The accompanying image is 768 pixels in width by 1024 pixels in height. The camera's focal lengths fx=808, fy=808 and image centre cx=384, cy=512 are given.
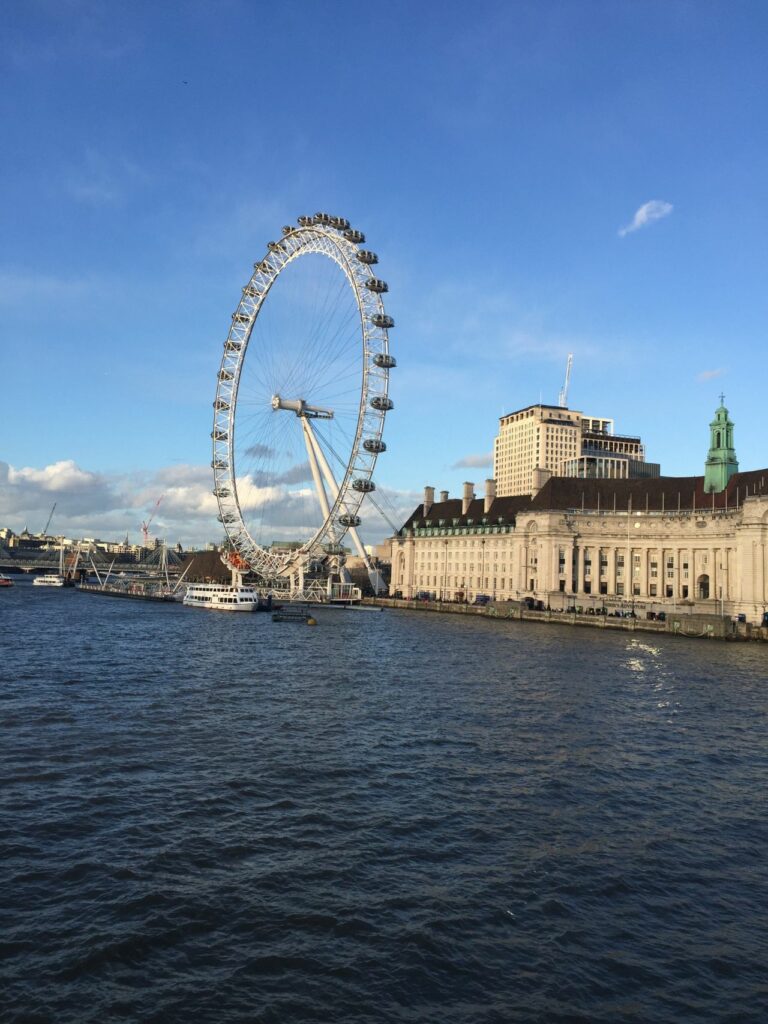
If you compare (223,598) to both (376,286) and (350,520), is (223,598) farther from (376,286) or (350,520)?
(376,286)

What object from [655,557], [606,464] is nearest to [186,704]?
[655,557]

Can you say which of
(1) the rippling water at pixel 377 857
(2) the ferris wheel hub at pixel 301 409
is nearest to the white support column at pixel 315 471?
(2) the ferris wheel hub at pixel 301 409

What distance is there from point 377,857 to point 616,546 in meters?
116

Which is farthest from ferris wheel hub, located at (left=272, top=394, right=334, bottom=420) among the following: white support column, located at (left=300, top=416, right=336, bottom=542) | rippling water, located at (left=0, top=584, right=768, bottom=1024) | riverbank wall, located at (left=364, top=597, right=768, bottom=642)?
rippling water, located at (left=0, top=584, right=768, bottom=1024)

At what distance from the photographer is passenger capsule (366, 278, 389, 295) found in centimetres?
9769

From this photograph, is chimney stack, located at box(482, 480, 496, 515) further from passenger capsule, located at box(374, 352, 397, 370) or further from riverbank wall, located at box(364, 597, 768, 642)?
passenger capsule, located at box(374, 352, 397, 370)

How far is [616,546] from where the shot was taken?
5074 inches

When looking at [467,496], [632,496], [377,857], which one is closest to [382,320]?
[632,496]

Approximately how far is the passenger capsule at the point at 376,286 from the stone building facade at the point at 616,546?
5126cm

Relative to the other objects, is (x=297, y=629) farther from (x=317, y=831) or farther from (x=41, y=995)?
(x=41, y=995)

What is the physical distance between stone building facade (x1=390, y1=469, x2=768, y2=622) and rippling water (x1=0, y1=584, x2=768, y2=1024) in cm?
7128

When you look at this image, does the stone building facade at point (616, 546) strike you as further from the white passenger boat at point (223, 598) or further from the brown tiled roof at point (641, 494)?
the white passenger boat at point (223, 598)

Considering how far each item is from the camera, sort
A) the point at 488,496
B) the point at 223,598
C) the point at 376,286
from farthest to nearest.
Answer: the point at 488,496 → the point at 223,598 → the point at 376,286

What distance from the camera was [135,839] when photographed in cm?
1952
